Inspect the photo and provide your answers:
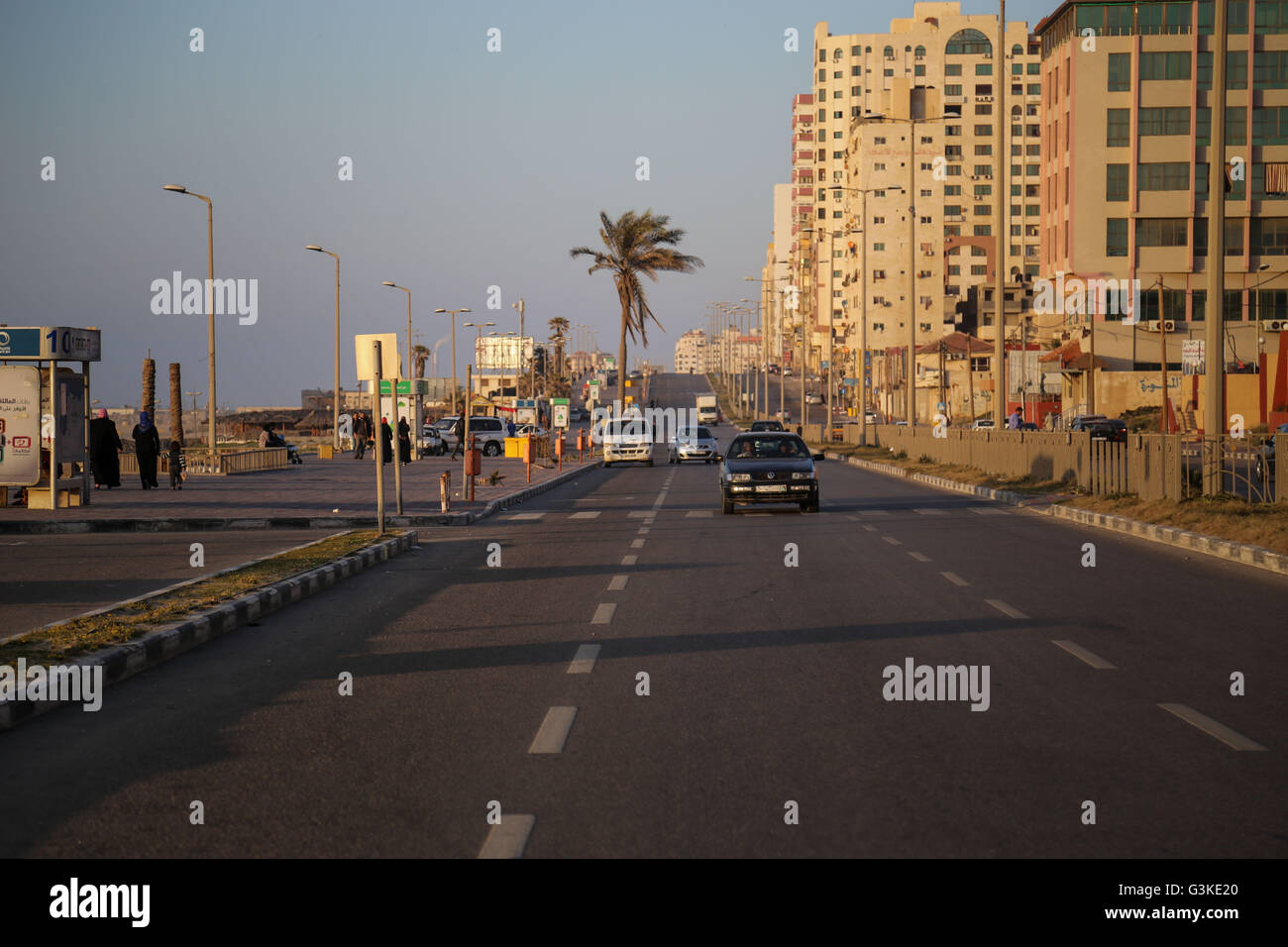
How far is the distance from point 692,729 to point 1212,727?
2.85 m

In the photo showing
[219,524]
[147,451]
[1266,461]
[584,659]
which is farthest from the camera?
[147,451]

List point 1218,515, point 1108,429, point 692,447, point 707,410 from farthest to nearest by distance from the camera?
point 707,410 → point 1108,429 → point 692,447 → point 1218,515

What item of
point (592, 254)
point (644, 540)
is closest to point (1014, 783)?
point (644, 540)

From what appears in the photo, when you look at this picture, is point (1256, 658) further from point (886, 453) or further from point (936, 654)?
point (886, 453)

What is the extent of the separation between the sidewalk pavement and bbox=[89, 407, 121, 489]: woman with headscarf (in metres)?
0.39

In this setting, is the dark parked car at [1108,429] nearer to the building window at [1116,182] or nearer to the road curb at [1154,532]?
the road curb at [1154,532]

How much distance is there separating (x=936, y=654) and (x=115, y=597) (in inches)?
322

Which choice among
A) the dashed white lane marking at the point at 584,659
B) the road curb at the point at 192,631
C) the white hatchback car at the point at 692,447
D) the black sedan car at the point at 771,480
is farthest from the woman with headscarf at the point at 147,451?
the dashed white lane marking at the point at 584,659

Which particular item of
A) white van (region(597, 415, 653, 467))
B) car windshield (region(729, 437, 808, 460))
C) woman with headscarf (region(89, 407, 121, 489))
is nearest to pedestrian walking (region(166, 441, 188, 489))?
woman with headscarf (region(89, 407, 121, 489))

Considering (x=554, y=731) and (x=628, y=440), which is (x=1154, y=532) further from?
(x=628, y=440)

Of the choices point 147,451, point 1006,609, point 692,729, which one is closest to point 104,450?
point 147,451

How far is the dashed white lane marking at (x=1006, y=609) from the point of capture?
11998 mm

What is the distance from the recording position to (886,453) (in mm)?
55500

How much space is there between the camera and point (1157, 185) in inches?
3236
